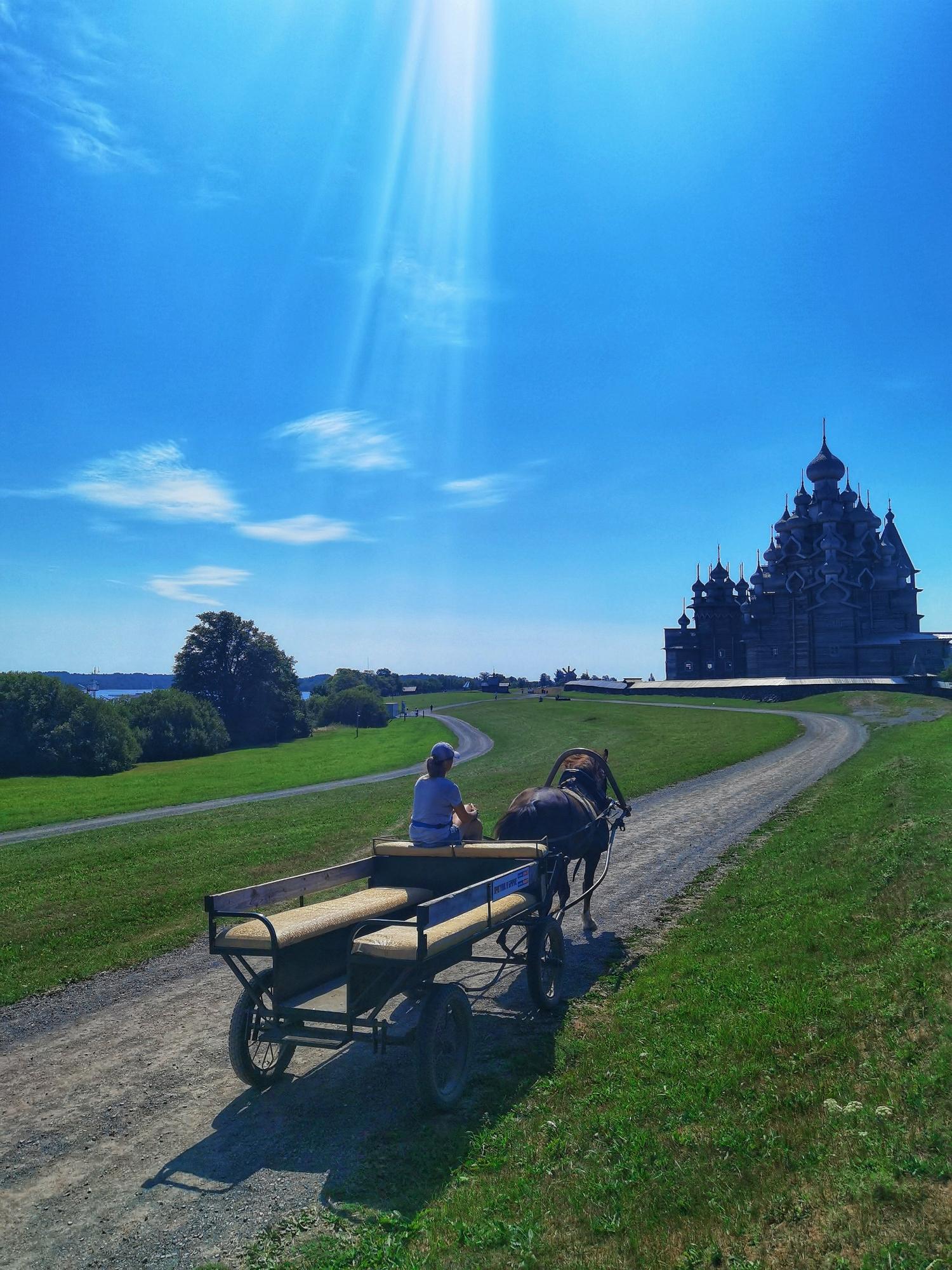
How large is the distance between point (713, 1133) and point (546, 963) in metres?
3.64

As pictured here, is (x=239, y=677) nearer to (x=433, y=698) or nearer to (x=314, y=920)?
(x=433, y=698)

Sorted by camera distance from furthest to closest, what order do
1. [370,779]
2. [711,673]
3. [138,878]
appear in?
[711,673]
[370,779]
[138,878]

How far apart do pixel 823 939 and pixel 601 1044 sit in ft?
13.3

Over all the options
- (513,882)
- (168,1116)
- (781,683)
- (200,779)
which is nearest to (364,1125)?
(168,1116)

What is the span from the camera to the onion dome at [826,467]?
9606cm

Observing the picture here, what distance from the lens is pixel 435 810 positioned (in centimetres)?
1027

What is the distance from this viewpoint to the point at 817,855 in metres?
16.7

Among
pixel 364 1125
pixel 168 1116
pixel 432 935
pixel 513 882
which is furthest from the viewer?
pixel 513 882

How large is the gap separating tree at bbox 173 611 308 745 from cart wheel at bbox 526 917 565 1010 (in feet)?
260

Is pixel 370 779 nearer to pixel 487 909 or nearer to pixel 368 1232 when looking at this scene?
pixel 487 909

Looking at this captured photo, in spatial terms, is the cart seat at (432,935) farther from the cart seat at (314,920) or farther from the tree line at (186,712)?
the tree line at (186,712)

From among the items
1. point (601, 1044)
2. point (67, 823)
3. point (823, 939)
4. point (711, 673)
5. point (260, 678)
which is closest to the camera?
point (601, 1044)

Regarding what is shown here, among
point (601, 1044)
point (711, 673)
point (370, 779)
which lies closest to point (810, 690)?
point (711, 673)

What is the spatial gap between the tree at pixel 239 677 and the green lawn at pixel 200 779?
1183 cm
